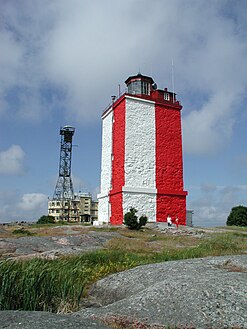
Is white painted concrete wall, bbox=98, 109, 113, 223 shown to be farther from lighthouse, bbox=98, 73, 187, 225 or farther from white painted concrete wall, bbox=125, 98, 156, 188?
white painted concrete wall, bbox=125, 98, 156, 188

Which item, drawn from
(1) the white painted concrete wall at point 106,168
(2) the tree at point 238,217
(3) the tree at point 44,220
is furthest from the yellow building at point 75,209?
(1) the white painted concrete wall at point 106,168

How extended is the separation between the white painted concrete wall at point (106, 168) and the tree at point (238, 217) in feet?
46.3

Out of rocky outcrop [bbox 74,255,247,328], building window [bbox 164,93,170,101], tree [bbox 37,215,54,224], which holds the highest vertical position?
building window [bbox 164,93,170,101]

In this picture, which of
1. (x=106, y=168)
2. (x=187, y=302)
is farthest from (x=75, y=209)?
(x=187, y=302)

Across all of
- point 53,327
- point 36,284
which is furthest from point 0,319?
point 36,284

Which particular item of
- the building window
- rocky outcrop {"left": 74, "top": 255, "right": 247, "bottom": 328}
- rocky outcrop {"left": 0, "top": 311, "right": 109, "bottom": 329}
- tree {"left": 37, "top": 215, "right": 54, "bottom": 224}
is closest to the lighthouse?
the building window

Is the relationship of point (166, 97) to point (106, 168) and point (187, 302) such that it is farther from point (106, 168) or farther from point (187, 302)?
point (187, 302)

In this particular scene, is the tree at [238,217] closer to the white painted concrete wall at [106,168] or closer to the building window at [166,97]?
the building window at [166,97]

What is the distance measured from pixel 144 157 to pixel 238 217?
13.7m

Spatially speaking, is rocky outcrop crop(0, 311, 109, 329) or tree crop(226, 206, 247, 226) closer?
rocky outcrop crop(0, 311, 109, 329)

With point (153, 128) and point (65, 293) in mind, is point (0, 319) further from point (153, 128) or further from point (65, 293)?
point (153, 128)

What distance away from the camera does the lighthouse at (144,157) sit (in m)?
26.3

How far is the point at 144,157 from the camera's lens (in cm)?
2689

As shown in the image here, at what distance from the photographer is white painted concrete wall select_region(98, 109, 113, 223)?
28.5m
